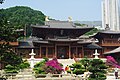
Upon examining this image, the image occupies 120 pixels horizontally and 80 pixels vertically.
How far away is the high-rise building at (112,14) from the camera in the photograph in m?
111

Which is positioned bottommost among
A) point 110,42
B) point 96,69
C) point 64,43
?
point 110,42

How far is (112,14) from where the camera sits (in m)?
114

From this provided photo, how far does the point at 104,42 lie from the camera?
47.3m

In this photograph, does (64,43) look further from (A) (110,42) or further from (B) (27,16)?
(B) (27,16)

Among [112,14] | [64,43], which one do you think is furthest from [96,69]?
[112,14]

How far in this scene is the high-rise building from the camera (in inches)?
4387

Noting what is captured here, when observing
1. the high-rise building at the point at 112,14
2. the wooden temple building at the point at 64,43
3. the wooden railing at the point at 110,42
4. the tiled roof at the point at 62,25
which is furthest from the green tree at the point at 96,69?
the high-rise building at the point at 112,14

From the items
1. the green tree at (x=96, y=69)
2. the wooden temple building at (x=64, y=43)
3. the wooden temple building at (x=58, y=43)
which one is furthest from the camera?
the wooden temple building at (x=64, y=43)

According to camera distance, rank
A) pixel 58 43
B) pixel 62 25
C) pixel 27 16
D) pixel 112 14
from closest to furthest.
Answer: pixel 58 43
pixel 62 25
pixel 27 16
pixel 112 14

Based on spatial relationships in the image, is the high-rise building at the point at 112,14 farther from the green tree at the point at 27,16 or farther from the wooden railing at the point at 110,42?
the wooden railing at the point at 110,42

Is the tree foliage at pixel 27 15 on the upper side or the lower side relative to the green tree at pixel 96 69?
upper

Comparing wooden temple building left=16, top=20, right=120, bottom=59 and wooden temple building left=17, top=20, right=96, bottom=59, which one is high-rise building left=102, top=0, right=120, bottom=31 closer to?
wooden temple building left=16, top=20, right=120, bottom=59

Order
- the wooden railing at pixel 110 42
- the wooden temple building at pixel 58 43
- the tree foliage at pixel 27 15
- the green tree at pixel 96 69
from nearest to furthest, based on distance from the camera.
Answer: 1. the green tree at pixel 96 69
2. the wooden temple building at pixel 58 43
3. the wooden railing at pixel 110 42
4. the tree foliage at pixel 27 15

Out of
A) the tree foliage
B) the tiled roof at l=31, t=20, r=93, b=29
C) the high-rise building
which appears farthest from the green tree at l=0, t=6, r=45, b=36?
the tiled roof at l=31, t=20, r=93, b=29
